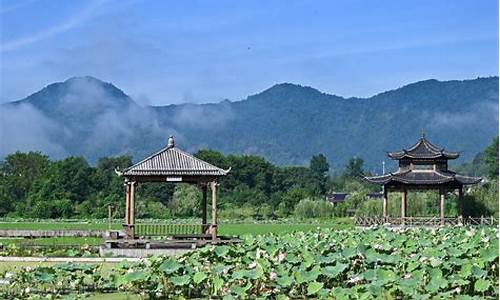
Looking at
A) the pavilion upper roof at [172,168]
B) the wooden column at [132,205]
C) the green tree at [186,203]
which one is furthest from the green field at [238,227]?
the wooden column at [132,205]

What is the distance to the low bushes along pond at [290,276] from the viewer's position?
10336 mm

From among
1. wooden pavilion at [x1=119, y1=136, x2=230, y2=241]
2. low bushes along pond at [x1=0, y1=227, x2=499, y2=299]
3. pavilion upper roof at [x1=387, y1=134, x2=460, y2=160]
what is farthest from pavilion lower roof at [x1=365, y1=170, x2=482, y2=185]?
low bushes along pond at [x1=0, y1=227, x2=499, y2=299]

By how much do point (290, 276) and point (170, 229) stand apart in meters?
16.2

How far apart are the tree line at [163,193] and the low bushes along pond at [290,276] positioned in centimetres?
3025

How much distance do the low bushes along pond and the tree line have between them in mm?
30246

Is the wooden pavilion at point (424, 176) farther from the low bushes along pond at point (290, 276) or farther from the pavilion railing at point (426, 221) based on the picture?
the low bushes along pond at point (290, 276)

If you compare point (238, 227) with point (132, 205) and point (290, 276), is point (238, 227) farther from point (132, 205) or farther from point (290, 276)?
point (290, 276)

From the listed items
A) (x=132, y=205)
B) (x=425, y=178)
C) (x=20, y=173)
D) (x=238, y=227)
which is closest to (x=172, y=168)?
(x=132, y=205)

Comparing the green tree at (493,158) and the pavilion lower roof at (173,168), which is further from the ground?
the green tree at (493,158)

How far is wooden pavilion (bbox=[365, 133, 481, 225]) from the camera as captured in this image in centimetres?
3394

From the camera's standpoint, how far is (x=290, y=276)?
1097 cm

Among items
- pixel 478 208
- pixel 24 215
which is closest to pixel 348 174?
pixel 24 215

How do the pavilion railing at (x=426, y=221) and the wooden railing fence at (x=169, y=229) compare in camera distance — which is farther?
the pavilion railing at (x=426, y=221)

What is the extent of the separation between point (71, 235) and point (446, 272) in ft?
Answer: 64.7
